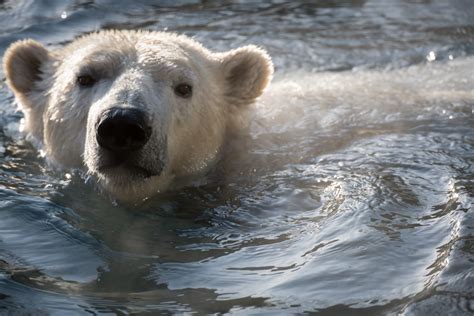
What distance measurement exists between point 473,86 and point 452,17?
2520 mm

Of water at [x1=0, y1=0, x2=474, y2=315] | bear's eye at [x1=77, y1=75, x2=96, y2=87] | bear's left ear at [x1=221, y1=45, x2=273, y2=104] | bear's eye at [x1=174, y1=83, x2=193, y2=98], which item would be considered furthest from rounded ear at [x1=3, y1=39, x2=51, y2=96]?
bear's left ear at [x1=221, y1=45, x2=273, y2=104]

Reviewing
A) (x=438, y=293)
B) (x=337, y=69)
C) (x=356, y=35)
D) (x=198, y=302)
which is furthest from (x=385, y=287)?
(x=356, y=35)

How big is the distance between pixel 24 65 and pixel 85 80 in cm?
87

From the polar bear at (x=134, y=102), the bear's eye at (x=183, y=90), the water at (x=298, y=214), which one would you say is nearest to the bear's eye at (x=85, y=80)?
the polar bear at (x=134, y=102)

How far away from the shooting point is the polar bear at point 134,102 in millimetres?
4770

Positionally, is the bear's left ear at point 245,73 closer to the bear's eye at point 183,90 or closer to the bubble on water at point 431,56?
the bear's eye at point 183,90

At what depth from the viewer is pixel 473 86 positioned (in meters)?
7.39

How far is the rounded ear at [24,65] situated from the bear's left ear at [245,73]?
1252mm

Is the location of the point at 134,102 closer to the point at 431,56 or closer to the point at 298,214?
the point at 298,214

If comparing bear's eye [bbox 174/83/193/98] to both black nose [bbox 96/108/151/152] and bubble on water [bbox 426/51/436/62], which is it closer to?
black nose [bbox 96/108/151/152]

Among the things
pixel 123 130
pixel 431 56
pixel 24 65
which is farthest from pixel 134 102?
pixel 431 56

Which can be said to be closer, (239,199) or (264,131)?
(239,199)

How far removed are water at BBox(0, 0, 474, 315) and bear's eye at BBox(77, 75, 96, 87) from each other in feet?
2.04

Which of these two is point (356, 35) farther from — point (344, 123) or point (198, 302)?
point (198, 302)
